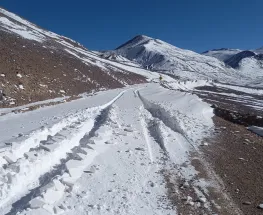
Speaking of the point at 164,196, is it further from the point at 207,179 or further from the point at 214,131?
the point at 214,131

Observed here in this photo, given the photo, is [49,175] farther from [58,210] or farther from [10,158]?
[58,210]

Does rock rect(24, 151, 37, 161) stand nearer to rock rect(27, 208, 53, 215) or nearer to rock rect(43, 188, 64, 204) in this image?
rock rect(43, 188, 64, 204)

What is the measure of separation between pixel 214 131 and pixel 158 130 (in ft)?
10.7

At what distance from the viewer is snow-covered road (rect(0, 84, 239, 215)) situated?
825 centimetres

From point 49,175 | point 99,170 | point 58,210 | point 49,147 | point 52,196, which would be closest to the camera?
point 58,210

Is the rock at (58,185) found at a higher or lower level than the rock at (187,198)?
higher

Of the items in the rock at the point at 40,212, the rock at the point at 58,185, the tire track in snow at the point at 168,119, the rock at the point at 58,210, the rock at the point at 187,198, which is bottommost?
the tire track in snow at the point at 168,119

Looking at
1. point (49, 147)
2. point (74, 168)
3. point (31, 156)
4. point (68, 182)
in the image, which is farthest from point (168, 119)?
point (68, 182)

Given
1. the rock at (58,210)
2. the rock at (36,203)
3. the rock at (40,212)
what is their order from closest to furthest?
the rock at (40,212) < the rock at (36,203) < the rock at (58,210)

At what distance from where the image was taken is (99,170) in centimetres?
1075

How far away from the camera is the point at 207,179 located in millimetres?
10586

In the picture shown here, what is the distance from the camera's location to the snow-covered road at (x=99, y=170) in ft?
27.1

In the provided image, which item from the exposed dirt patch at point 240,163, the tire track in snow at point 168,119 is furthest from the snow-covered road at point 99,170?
the exposed dirt patch at point 240,163

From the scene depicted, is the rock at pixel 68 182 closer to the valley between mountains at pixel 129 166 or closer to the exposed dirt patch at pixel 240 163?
the valley between mountains at pixel 129 166
